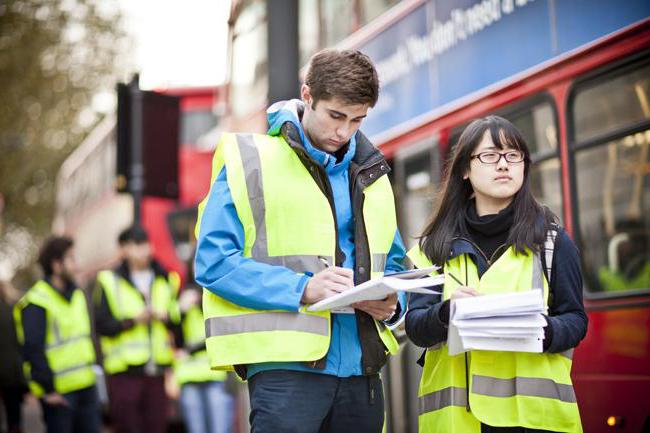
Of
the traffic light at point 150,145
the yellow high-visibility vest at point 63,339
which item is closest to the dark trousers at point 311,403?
the yellow high-visibility vest at point 63,339

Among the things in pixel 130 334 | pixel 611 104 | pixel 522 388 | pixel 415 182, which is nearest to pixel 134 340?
pixel 130 334

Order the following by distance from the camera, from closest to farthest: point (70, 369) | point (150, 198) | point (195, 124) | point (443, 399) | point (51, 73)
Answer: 1. point (443, 399)
2. point (70, 369)
3. point (150, 198)
4. point (195, 124)
5. point (51, 73)

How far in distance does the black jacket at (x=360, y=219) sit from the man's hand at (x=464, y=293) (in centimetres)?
33

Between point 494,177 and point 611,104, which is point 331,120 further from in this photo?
point 611,104

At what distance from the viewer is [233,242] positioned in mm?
3266

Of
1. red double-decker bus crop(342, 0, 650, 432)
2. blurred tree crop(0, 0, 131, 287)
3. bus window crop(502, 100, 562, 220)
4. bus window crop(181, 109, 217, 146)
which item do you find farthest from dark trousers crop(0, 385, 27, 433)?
bus window crop(181, 109, 217, 146)

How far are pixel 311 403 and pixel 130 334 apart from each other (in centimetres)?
471

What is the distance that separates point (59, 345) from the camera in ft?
24.5

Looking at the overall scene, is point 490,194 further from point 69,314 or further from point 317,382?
point 69,314

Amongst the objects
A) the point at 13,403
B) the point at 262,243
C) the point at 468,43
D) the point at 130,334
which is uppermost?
the point at 468,43

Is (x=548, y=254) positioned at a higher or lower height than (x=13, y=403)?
higher

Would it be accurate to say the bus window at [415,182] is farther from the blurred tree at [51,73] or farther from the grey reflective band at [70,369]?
the blurred tree at [51,73]

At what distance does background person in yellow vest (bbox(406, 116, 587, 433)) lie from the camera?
315 cm

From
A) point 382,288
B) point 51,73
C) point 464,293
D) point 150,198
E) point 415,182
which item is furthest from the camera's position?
point 51,73
